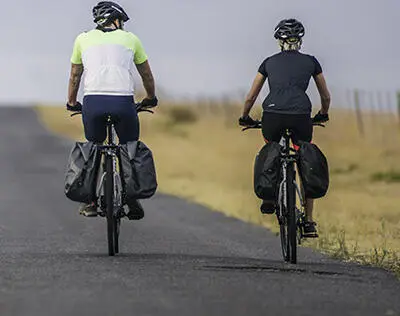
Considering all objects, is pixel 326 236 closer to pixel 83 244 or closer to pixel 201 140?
pixel 83 244

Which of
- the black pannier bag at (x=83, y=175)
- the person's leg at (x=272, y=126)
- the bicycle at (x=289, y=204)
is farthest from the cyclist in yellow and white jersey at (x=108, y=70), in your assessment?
the bicycle at (x=289, y=204)

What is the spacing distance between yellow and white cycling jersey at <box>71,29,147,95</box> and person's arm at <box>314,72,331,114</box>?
156 cm

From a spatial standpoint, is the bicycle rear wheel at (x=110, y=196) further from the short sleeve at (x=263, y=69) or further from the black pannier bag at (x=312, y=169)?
the black pannier bag at (x=312, y=169)

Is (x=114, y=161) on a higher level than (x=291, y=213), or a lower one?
higher

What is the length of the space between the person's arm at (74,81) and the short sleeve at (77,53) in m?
0.04

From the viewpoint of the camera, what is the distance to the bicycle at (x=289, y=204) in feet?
38.6

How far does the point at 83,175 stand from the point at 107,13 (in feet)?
4.55

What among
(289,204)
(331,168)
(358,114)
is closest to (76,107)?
(289,204)

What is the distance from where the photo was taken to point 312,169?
12.0 meters

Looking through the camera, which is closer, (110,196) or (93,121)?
(110,196)

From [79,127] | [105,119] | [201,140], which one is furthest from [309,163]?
[79,127]

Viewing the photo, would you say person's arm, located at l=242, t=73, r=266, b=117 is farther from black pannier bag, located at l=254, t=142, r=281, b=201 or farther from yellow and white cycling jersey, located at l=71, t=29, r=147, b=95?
yellow and white cycling jersey, located at l=71, t=29, r=147, b=95

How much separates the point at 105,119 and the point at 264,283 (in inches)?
105

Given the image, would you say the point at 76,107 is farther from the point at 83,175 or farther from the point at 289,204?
the point at 289,204
